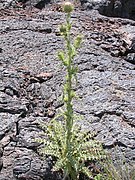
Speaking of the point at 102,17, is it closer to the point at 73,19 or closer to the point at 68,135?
the point at 73,19

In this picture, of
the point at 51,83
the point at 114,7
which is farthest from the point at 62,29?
the point at 114,7

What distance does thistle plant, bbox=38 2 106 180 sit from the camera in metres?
3.79

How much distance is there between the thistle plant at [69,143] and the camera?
149 inches

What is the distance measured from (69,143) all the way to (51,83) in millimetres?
1389

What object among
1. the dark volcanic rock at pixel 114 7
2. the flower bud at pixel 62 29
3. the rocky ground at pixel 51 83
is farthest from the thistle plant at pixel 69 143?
the dark volcanic rock at pixel 114 7

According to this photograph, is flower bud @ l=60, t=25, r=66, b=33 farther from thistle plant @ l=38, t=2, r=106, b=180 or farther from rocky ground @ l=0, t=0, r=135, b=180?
rocky ground @ l=0, t=0, r=135, b=180

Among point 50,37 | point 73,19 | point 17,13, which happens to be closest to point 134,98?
point 50,37

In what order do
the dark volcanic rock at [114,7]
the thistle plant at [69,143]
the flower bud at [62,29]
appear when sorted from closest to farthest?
the flower bud at [62,29] → the thistle plant at [69,143] → the dark volcanic rock at [114,7]

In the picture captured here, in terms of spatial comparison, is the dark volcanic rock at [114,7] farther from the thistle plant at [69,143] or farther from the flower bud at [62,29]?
the flower bud at [62,29]

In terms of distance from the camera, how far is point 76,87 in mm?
5020

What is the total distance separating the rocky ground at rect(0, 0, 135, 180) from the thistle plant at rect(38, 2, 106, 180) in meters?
0.13

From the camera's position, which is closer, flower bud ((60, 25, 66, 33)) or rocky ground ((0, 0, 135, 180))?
flower bud ((60, 25, 66, 33))

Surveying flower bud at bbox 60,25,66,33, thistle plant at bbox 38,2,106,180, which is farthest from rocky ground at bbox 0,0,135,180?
flower bud at bbox 60,25,66,33

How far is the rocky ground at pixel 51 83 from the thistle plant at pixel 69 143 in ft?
0.41
